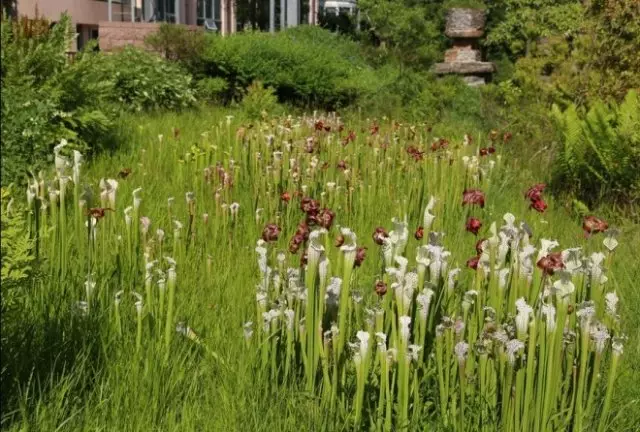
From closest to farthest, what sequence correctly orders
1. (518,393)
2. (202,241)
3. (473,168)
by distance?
(518,393) < (202,241) < (473,168)

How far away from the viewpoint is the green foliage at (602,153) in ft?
23.7

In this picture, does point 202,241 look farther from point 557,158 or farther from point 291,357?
point 557,158

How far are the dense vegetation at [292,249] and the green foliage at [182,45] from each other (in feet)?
5.21

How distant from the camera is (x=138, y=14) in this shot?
90.0 feet

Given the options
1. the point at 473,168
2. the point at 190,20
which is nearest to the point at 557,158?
the point at 473,168

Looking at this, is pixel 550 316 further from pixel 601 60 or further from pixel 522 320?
pixel 601 60

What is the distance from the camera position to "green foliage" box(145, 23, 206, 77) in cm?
1441

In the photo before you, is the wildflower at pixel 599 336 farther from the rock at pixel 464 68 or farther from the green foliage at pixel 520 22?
the rock at pixel 464 68

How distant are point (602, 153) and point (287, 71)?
26.2 feet

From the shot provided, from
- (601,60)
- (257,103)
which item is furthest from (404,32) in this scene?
(601,60)

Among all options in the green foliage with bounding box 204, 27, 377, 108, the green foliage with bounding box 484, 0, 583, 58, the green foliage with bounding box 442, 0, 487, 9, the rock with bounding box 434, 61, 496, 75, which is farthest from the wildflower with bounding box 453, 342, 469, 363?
the green foliage with bounding box 442, 0, 487, 9

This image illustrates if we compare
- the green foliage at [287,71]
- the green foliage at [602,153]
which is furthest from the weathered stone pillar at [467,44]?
the green foliage at [602,153]

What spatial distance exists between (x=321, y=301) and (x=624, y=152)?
5252 millimetres

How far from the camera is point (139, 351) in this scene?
9.98ft
